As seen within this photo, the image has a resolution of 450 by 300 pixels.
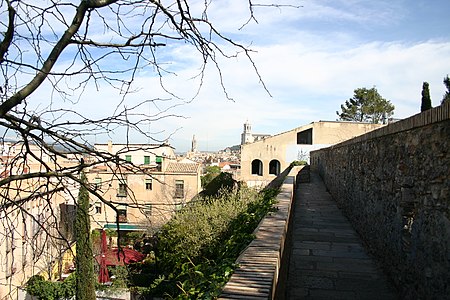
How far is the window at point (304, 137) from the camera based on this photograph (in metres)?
36.7

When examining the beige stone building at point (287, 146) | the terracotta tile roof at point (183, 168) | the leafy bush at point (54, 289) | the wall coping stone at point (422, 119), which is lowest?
the leafy bush at point (54, 289)

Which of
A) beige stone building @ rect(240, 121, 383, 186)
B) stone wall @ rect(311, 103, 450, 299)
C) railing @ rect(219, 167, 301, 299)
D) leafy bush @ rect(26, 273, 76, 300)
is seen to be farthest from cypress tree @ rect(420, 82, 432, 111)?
beige stone building @ rect(240, 121, 383, 186)

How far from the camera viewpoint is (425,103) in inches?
618

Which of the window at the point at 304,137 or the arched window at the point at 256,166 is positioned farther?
the arched window at the point at 256,166

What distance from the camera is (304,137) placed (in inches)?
1491

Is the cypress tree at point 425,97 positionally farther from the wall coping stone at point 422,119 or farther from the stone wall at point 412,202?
the wall coping stone at point 422,119

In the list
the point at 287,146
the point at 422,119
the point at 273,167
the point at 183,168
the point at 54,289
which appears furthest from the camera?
the point at 273,167

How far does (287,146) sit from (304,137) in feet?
7.88

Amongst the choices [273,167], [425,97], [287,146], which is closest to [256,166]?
[273,167]

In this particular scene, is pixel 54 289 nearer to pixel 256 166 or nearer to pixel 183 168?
pixel 183 168

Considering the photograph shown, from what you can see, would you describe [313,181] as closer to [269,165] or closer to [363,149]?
[363,149]

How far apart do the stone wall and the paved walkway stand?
230 millimetres

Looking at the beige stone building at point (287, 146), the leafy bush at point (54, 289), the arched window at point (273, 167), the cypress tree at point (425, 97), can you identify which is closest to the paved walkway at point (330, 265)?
the cypress tree at point (425, 97)

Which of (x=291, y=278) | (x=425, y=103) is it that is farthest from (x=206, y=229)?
(x=425, y=103)
